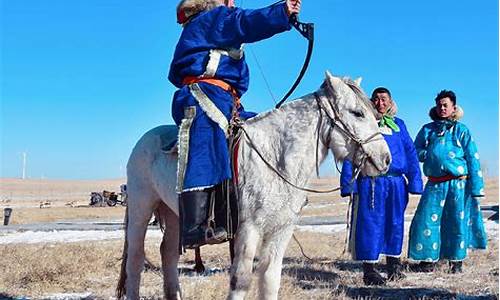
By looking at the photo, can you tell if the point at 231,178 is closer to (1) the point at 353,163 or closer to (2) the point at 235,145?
(2) the point at 235,145

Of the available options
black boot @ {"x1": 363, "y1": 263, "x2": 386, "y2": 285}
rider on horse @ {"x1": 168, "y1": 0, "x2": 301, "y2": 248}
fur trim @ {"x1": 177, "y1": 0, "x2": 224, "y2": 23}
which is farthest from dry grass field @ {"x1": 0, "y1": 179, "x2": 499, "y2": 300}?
fur trim @ {"x1": 177, "y1": 0, "x2": 224, "y2": 23}

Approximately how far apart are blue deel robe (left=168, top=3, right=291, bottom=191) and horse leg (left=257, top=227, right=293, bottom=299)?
0.52m

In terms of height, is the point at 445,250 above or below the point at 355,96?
below

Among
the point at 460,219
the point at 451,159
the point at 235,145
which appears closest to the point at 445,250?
the point at 460,219

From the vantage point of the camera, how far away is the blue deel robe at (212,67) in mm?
3973

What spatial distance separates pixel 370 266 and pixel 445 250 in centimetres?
149

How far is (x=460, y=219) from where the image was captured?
778cm

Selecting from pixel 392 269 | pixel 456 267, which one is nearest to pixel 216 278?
pixel 392 269

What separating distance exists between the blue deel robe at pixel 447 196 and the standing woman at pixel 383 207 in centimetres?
70

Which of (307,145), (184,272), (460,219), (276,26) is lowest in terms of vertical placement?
(184,272)

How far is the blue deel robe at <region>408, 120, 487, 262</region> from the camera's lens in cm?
771

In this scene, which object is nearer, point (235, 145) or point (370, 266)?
point (235, 145)

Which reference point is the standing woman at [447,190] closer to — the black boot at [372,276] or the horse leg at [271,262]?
the black boot at [372,276]

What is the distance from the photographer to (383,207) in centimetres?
698
